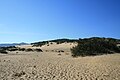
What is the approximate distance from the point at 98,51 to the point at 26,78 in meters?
17.8

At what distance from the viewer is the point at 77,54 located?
94.7 feet

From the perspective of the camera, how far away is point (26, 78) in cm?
1268

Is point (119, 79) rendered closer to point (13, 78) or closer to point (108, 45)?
point (13, 78)

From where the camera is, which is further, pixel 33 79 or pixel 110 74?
pixel 110 74

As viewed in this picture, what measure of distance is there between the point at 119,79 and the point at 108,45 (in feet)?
66.5

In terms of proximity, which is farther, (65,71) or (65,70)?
(65,70)

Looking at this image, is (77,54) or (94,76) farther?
(77,54)

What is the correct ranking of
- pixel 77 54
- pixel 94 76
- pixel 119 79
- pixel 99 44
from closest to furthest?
pixel 119 79, pixel 94 76, pixel 77 54, pixel 99 44

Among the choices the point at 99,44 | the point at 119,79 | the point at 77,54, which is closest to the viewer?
the point at 119,79

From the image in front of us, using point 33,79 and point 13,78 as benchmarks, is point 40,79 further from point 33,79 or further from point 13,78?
point 13,78

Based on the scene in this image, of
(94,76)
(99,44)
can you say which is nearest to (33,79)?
(94,76)

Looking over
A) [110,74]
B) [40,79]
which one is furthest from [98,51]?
[40,79]

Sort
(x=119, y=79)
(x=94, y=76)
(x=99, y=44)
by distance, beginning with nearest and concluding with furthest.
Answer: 1. (x=119, y=79)
2. (x=94, y=76)
3. (x=99, y=44)

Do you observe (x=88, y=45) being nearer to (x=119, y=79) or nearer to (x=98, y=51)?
(x=98, y=51)
